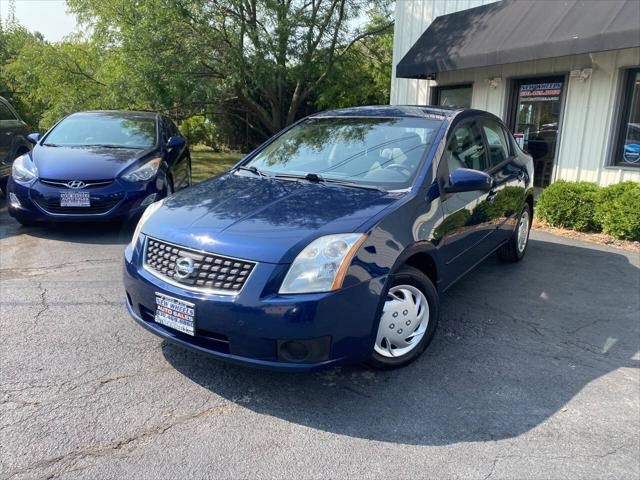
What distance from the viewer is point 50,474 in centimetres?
226

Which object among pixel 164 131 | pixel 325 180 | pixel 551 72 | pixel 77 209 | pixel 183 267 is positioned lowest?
pixel 77 209

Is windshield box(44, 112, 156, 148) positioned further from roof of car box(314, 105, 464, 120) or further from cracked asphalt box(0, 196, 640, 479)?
roof of car box(314, 105, 464, 120)

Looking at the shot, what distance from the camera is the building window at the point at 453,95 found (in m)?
10.6

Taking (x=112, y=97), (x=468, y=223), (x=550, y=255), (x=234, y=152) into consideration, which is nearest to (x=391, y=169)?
(x=468, y=223)

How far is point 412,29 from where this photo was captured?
37.3 feet

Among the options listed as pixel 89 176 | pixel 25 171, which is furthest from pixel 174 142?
pixel 25 171

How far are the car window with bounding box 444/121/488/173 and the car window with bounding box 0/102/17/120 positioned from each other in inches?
304

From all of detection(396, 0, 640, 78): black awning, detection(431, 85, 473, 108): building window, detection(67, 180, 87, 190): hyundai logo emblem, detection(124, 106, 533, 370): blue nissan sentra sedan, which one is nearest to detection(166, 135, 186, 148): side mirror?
detection(67, 180, 87, 190): hyundai logo emblem

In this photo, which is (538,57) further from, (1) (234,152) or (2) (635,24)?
(1) (234,152)

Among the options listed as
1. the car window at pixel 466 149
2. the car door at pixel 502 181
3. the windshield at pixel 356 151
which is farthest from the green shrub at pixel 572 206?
the windshield at pixel 356 151

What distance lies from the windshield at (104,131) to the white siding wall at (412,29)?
6.43 metres

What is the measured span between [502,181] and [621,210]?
3102mm

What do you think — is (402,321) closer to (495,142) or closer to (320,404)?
(320,404)

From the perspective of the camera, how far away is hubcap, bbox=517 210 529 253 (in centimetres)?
575
